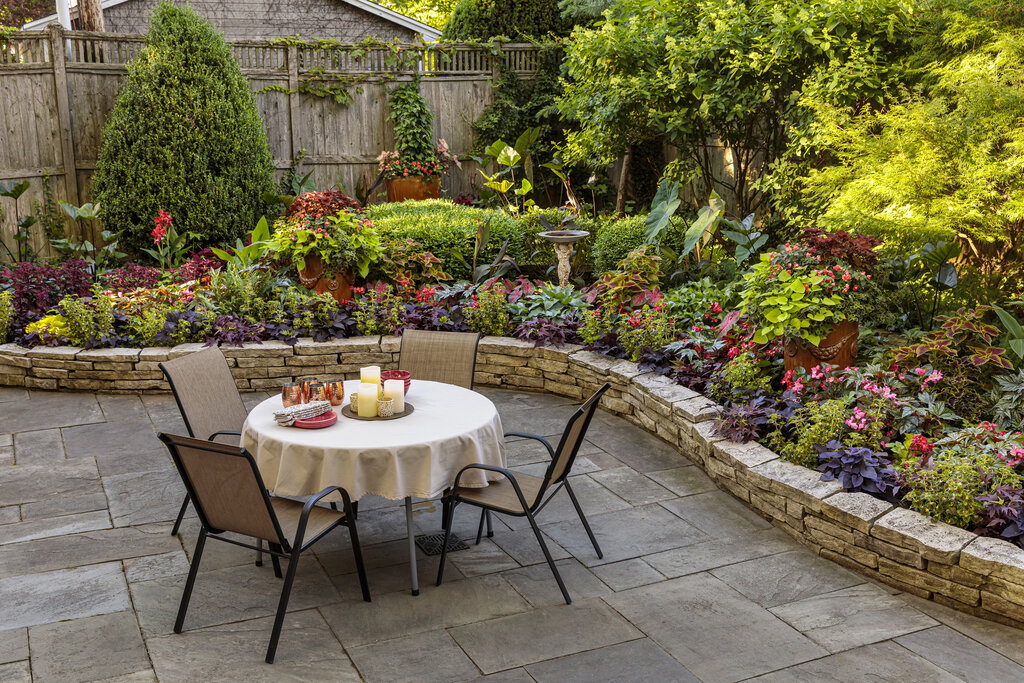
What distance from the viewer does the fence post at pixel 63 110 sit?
8.95m

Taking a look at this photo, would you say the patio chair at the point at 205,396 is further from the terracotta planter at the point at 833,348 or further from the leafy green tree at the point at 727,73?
the leafy green tree at the point at 727,73

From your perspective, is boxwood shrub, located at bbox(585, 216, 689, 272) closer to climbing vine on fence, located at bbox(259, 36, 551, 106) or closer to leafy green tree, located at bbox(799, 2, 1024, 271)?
leafy green tree, located at bbox(799, 2, 1024, 271)

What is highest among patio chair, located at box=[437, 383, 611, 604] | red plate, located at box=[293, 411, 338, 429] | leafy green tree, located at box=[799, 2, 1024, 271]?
leafy green tree, located at box=[799, 2, 1024, 271]

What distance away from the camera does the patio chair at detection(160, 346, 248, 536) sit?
4023mm

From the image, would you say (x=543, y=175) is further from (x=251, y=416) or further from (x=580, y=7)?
(x=251, y=416)

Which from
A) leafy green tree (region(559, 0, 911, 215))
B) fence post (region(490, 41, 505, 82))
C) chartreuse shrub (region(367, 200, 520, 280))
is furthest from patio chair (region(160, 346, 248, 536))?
fence post (region(490, 41, 505, 82))

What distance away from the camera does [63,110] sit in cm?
912

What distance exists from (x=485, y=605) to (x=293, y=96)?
28.1 ft

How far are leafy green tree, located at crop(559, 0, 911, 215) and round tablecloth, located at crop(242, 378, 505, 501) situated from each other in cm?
426

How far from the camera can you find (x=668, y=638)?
10.8 feet

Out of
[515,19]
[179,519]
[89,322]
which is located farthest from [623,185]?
[179,519]

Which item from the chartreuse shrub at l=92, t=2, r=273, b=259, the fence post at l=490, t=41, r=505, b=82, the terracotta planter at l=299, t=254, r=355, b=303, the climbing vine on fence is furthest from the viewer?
the fence post at l=490, t=41, r=505, b=82

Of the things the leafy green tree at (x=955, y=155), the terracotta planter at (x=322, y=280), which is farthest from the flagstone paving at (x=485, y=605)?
the terracotta planter at (x=322, y=280)

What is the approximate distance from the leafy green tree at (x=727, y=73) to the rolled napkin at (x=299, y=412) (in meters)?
4.60
